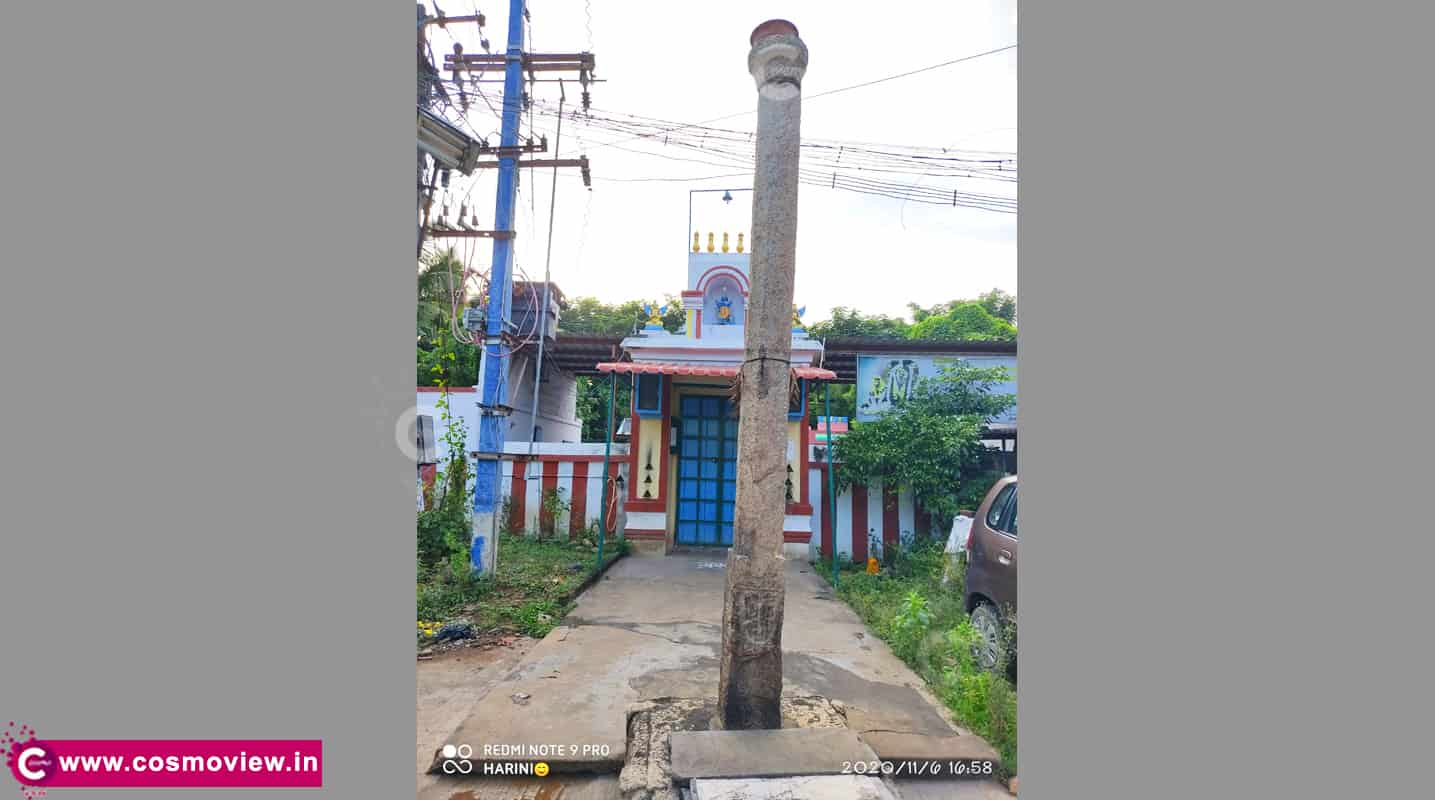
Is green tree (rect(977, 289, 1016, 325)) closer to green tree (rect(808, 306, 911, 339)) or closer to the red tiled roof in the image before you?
green tree (rect(808, 306, 911, 339))

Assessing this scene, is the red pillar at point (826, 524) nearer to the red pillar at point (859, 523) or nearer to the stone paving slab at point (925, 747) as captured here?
the red pillar at point (859, 523)

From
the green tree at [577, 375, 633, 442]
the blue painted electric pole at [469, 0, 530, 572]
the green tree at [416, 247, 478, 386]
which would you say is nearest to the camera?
the blue painted electric pole at [469, 0, 530, 572]

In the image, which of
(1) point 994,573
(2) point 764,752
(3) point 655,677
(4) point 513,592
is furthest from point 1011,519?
(4) point 513,592

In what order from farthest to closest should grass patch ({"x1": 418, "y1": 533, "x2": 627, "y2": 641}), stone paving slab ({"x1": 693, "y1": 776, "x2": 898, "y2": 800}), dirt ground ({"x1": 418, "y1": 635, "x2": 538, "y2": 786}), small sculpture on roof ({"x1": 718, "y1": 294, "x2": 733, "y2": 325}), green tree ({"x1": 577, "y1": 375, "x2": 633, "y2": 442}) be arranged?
green tree ({"x1": 577, "y1": 375, "x2": 633, "y2": 442})
small sculpture on roof ({"x1": 718, "y1": 294, "x2": 733, "y2": 325})
grass patch ({"x1": 418, "y1": 533, "x2": 627, "y2": 641})
dirt ground ({"x1": 418, "y1": 635, "x2": 538, "y2": 786})
stone paving slab ({"x1": 693, "y1": 776, "x2": 898, "y2": 800})

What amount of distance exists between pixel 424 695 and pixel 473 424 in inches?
313

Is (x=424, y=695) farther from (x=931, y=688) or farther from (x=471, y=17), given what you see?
(x=471, y=17)

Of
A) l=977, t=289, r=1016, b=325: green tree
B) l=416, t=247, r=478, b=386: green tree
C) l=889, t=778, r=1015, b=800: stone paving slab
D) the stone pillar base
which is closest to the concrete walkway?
l=889, t=778, r=1015, b=800: stone paving slab

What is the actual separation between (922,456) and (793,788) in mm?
7255

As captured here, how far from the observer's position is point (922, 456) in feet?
29.4

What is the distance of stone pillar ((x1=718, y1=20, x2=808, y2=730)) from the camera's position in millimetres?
2801

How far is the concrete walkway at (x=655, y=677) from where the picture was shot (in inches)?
117

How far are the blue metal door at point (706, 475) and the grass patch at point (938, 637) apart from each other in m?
1.73

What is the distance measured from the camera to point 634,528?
886cm

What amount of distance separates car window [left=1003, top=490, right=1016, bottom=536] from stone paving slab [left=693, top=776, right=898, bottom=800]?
2.55 metres
